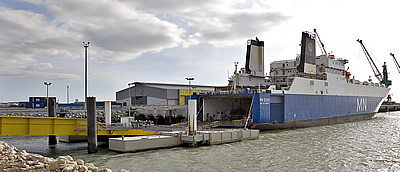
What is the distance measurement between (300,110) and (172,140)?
1706cm

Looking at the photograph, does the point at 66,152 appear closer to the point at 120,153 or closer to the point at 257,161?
the point at 120,153

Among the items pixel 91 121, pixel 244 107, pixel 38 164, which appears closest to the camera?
pixel 38 164

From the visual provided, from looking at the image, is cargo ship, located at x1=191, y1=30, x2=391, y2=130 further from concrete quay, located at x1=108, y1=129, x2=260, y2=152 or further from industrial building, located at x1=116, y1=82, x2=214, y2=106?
industrial building, located at x1=116, y1=82, x2=214, y2=106

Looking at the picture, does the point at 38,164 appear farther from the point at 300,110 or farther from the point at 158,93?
the point at 158,93

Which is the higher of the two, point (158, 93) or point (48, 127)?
point (158, 93)

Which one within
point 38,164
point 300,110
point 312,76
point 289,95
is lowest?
point 38,164

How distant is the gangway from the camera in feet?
54.2

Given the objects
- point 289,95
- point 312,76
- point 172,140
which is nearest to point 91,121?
point 172,140

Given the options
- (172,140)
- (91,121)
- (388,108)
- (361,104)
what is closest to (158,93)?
(361,104)

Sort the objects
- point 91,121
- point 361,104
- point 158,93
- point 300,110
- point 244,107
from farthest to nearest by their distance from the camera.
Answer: point 158,93
point 361,104
point 244,107
point 300,110
point 91,121

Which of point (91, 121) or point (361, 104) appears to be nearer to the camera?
point (91, 121)

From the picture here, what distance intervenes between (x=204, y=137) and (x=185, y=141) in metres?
1.15

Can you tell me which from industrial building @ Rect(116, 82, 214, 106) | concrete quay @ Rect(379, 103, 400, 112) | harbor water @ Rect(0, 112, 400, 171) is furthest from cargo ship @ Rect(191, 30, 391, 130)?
concrete quay @ Rect(379, 103, 400, 112)

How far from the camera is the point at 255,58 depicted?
36.9 meters
